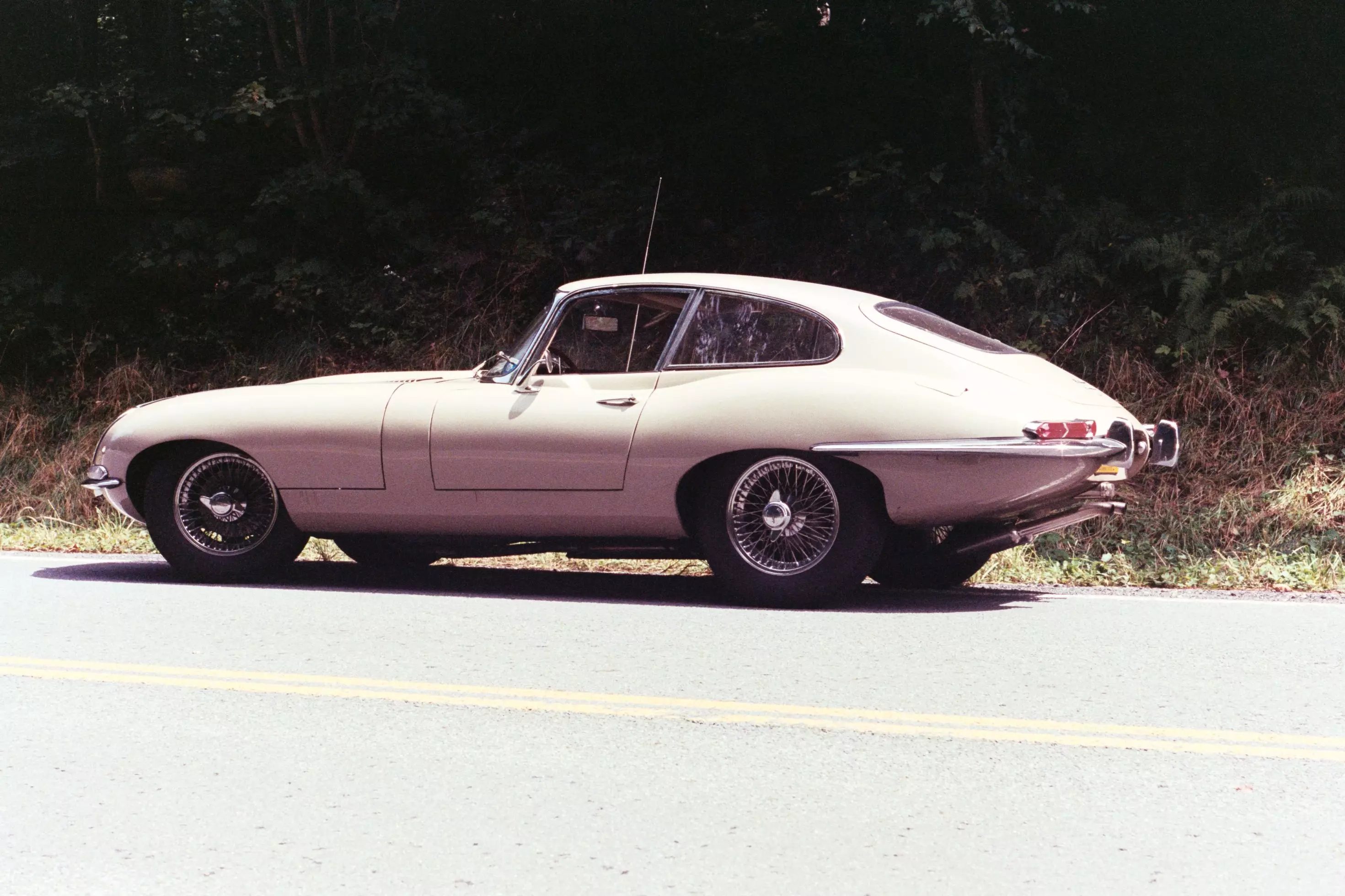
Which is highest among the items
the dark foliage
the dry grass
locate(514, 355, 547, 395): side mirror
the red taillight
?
the dark foliage

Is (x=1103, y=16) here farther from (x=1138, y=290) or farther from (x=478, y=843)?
(x=478, y=843)

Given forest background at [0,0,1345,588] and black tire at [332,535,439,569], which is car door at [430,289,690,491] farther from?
forest background at [0,0,1345,588]

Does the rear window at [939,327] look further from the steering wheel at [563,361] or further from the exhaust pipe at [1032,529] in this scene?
the steering wheel at [563,361]

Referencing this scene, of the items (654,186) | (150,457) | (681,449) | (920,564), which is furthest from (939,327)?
(654,186)

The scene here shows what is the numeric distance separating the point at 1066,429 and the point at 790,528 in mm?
1341

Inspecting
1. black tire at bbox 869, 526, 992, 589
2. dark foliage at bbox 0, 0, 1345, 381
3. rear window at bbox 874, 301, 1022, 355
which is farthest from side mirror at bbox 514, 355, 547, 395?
dark foliage at bbox 0, 0, 1345, 381

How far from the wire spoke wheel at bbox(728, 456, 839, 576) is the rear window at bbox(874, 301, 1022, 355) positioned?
3.21 ft

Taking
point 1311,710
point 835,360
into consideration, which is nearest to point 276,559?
point 835,360

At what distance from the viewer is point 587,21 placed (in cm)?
1803

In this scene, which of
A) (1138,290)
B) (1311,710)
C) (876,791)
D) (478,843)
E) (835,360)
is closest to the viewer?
(478,843)

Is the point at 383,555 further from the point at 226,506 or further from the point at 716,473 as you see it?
the point at 716,473

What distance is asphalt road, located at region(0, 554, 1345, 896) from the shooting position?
3688mm

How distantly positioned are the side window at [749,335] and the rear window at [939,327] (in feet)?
1.28

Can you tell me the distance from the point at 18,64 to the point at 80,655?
1482 centimetres
